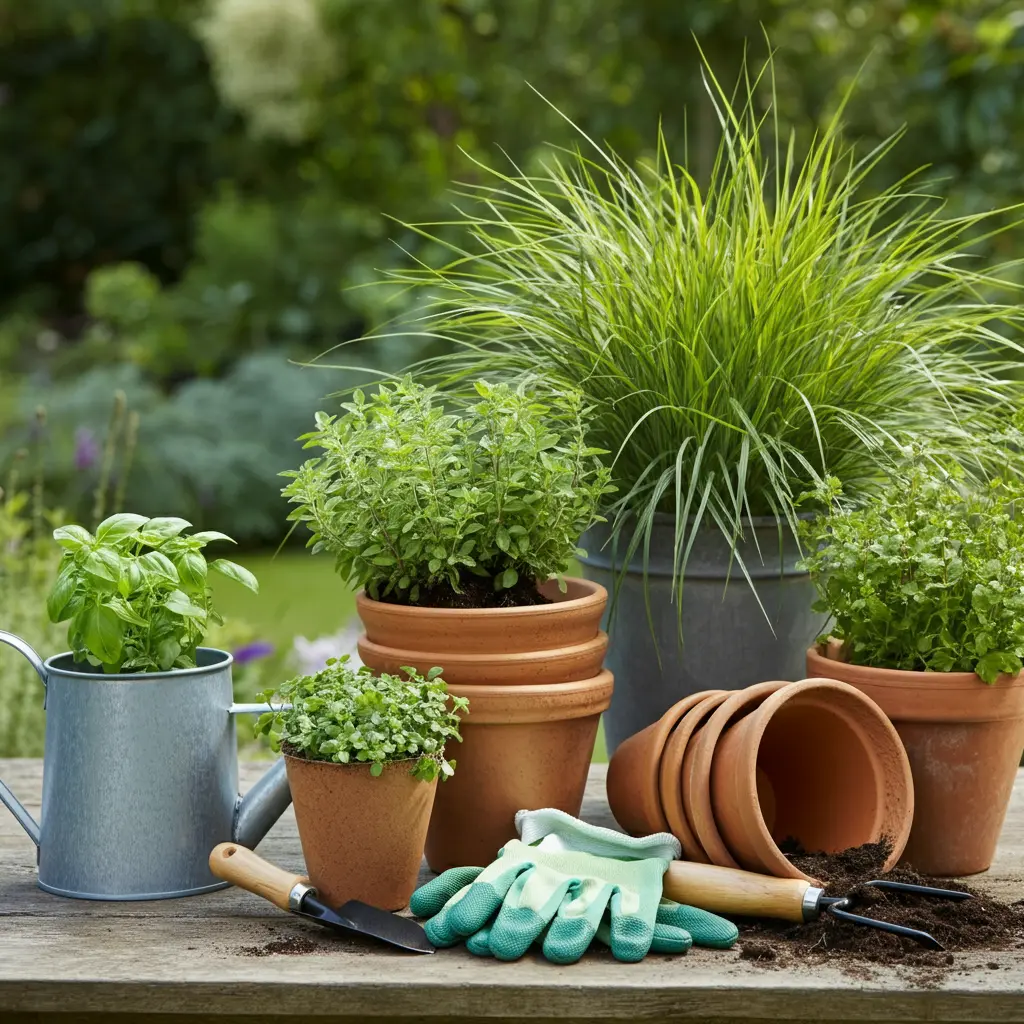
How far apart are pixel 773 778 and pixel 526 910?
0.39 m

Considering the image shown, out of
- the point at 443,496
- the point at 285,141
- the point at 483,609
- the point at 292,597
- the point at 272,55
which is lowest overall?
the point at 292,597

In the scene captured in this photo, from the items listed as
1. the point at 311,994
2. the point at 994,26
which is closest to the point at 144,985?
the point at 311,994

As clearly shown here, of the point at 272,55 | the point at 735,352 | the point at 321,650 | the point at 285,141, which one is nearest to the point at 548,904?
the point at 735,352

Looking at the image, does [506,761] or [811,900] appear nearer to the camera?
[811,900]

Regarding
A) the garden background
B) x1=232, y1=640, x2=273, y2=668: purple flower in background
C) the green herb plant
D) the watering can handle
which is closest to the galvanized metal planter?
the green herb plant

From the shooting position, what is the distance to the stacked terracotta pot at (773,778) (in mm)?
1215

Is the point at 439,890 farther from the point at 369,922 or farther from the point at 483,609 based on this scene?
the point at 483,609

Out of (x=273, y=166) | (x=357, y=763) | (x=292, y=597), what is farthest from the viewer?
(x=273, y=166)

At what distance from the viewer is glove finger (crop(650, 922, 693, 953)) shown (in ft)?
3.70

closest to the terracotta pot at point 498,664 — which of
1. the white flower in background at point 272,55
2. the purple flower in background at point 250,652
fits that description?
the purple flower in background at point 250,652

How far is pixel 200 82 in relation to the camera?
8969mm

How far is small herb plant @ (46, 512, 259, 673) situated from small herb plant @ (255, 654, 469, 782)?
111mm

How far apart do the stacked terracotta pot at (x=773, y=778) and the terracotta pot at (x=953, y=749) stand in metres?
0.06

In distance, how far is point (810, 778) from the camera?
1378mm
